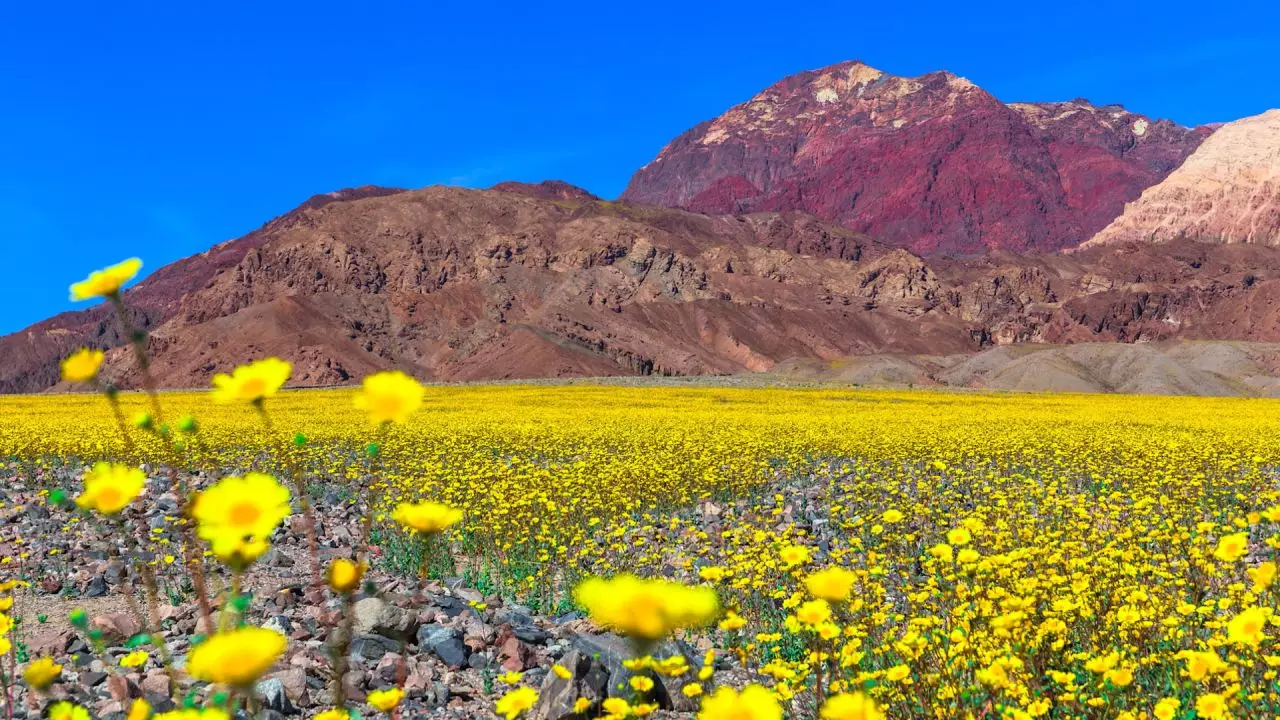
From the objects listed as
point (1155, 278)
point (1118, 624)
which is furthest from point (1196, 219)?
point (1118, 624)

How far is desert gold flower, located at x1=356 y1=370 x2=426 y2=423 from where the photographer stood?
166 centimetres

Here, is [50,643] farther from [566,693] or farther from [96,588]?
[566,693]

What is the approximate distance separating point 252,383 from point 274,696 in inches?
171

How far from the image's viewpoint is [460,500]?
39.4 feet

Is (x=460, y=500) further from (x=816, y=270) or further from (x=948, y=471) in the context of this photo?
(x=816, y=270)

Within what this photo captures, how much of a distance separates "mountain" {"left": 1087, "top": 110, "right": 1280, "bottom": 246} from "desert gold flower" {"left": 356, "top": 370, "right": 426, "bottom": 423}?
606 feet

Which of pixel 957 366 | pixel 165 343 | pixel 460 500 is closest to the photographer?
pixel 460 500

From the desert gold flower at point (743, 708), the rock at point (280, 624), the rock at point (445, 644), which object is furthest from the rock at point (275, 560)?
the desert gold flower at point (743, 708)

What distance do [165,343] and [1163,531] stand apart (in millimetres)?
110681

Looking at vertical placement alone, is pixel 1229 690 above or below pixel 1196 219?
below

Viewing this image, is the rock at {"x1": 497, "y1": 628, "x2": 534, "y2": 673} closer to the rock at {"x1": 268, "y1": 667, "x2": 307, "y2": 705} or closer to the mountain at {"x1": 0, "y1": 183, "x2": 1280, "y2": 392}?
the rock at {"x1": 268, "y1": 667, "x2": 307, "y2": 705}

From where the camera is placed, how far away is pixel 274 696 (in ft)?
17.1

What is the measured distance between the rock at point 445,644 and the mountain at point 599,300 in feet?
250

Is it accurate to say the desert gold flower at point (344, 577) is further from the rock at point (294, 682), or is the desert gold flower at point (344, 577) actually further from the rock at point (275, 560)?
the rock at point (275, 560)
